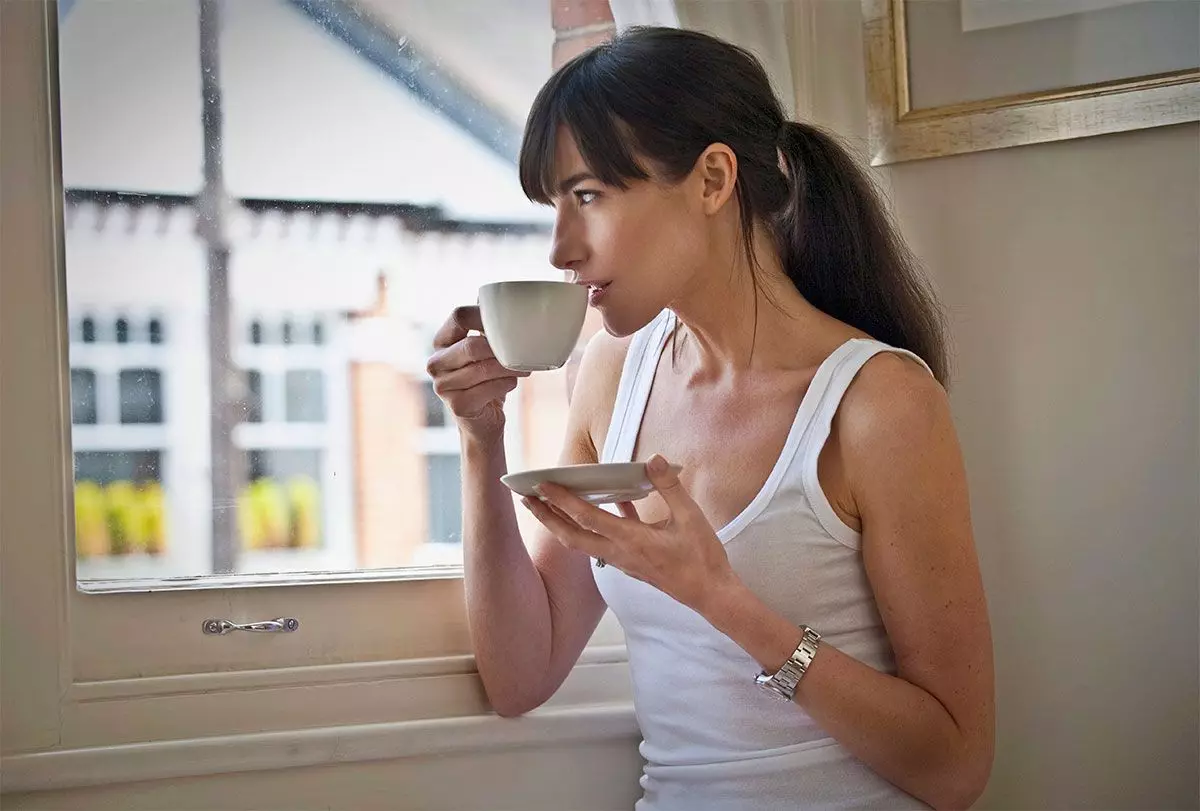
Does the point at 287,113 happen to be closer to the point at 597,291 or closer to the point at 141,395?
the point at 141,395

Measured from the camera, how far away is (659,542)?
3.64ft

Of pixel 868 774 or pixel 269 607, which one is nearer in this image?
pixel 868 774

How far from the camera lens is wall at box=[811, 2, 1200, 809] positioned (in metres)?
1.55

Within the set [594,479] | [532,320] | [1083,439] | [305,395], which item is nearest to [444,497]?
[305,395]

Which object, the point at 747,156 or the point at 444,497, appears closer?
the point at 747,156

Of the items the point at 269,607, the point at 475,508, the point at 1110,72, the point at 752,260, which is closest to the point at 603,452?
the point at 475,508

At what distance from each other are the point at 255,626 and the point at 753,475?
2.04 ft

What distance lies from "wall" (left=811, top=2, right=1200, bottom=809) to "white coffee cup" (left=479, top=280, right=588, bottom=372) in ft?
2.26

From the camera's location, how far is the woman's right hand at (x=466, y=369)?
128 cm

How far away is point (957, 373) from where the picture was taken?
64.4 inches

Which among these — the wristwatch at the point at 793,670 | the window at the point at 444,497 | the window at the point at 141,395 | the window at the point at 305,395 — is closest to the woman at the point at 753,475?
the wristwatch at the point at 793,670

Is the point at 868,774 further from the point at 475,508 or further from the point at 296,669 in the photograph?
the point at 296,669

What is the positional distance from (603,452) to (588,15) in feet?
2.11

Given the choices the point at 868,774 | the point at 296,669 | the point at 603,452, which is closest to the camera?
the point at 868,774
